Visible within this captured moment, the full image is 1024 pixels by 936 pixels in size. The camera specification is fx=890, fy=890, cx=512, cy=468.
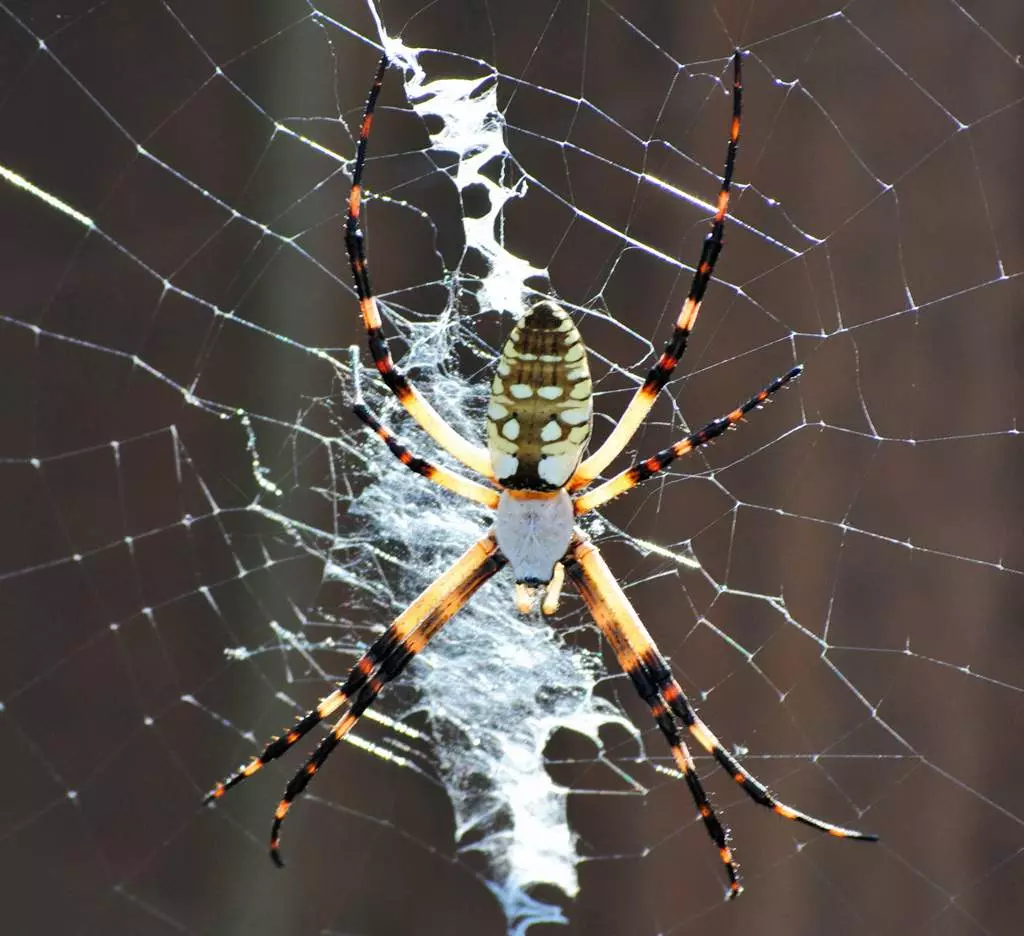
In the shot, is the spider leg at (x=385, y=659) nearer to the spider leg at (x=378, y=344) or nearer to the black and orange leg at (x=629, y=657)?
the black and orange leg at (x=629, y=657)

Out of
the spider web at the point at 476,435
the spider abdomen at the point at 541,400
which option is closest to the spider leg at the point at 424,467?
the spider abdomen at the point at 541,400

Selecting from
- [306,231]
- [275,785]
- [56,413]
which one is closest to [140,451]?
[56,413]

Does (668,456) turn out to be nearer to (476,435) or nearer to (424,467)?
(424,467)

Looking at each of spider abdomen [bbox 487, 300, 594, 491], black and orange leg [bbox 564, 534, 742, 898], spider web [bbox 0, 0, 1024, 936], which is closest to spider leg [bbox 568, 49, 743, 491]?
spider abdomen [bbox 487, 300, 594, 491]

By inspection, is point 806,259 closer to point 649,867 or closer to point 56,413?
point 649,867

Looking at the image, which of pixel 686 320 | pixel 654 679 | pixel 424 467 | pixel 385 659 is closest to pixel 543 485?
pixel 424 467

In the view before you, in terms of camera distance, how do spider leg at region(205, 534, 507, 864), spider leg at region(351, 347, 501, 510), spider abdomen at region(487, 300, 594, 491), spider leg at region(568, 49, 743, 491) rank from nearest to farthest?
spider abdomen at region(487, 300, 594, 491) < spider leg at region(568, 49, 743, 491) < spider leg at region(351, 347, 501, 510) < spider leg at region(205, 534, 507, 864)

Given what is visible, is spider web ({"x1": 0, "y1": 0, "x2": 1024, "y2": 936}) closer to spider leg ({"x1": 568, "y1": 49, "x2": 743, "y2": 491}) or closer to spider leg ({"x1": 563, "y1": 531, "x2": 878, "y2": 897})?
spider leg ({"x1": 563, "y1": 531, "x2": 878, "y2": 897})

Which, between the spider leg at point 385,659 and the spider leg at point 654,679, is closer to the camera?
the spider leg at point 654,679
